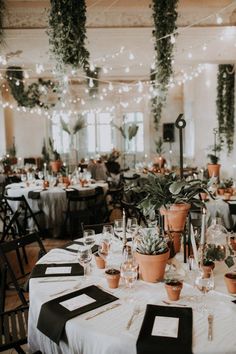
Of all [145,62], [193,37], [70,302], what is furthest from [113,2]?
[70,302]

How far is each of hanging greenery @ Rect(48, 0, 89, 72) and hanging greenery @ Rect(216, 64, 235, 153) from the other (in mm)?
4858

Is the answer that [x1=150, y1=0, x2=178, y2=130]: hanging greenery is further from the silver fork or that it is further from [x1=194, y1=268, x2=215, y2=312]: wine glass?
the silver fork

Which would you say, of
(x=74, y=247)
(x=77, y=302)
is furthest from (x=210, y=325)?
(x=74, y=247)

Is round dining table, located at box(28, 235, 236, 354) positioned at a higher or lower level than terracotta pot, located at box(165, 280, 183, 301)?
lower

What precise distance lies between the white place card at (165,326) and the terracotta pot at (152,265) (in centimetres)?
39

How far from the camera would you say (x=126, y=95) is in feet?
46.4

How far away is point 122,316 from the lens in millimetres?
1724

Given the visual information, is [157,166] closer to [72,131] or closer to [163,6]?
[163,6]

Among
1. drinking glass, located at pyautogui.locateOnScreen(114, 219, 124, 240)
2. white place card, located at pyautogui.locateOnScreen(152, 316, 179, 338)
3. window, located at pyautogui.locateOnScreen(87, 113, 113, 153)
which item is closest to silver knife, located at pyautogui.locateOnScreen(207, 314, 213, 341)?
white place card, located at pyautogui.locateOnScreen(152, 316, 179, 338)

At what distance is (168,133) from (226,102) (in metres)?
4.61

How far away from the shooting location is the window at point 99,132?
1482cm

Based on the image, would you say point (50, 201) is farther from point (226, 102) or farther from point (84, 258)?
point (226, 102)

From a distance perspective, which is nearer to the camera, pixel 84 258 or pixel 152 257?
pixel 152 257

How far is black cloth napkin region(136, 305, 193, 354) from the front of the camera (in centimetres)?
147
